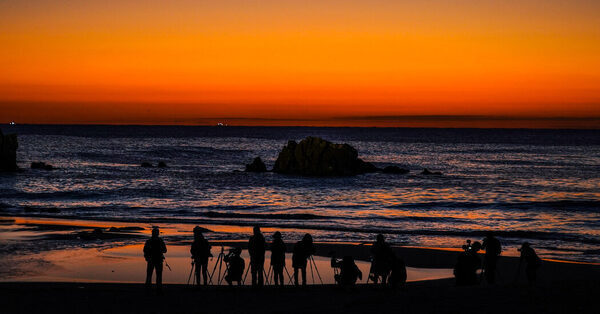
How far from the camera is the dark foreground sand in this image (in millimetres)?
11656

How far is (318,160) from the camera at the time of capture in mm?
61656

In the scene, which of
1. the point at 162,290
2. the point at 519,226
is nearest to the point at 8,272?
the point at 162,290

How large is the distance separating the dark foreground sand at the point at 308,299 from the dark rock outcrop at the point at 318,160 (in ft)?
144

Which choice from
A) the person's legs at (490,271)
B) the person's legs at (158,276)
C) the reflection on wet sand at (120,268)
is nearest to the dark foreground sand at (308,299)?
the person's legs at (158,276)

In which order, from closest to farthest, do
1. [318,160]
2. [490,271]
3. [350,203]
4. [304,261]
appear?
[304,261]
[490,271]
[350,203]
[318,160]

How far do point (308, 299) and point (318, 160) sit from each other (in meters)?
47.4

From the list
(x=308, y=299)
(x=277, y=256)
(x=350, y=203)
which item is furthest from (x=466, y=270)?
(x=350, y=203)

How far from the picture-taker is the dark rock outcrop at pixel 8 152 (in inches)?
2318

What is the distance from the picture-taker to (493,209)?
3916 cm

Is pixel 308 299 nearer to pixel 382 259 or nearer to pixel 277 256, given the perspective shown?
pixel 277 256

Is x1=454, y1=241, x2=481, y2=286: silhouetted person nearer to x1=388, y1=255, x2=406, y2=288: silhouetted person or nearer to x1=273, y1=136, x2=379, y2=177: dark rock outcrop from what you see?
x1=388, y1=255, x2=406, y2=288: silhouetted person

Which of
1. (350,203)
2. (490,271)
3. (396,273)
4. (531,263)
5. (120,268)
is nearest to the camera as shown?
(396,273)

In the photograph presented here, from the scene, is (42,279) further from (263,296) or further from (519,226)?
(519,226)

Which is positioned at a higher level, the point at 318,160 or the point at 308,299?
the point at 318,160
